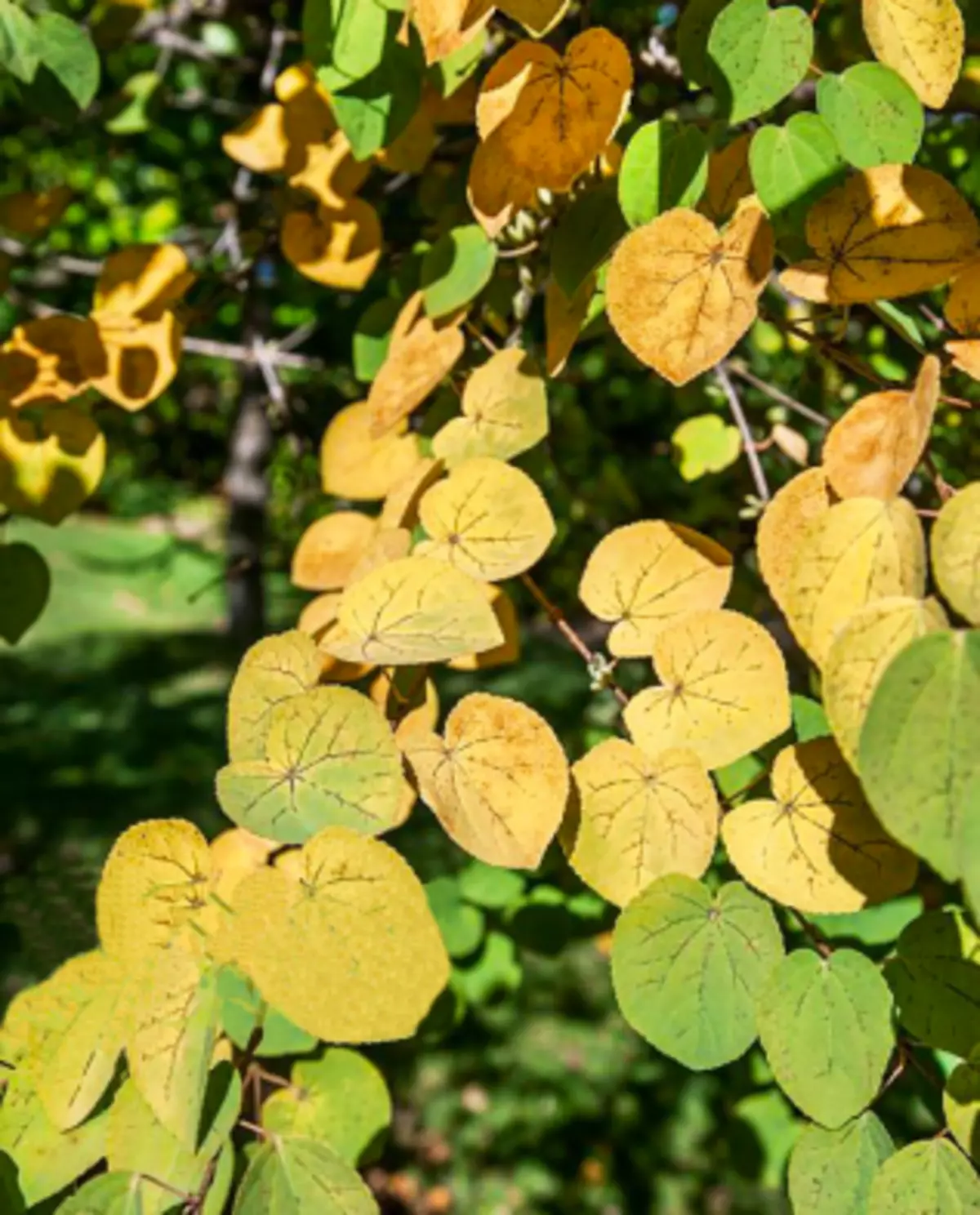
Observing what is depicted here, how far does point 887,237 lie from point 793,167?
67mm

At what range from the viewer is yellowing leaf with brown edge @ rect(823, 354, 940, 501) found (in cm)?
52

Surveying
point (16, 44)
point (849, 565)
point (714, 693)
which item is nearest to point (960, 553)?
point (849, 565)

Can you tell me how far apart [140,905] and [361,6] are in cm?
56

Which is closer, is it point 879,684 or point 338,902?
point 879,684

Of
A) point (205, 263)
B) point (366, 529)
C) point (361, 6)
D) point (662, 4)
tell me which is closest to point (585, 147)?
point (361, 6)

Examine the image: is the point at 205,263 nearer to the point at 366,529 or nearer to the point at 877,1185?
the point at 366,529

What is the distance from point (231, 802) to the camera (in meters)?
0.56

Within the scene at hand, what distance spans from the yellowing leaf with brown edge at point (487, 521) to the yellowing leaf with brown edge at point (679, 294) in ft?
0.37

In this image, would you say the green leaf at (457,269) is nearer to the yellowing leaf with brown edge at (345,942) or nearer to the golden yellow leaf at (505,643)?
the golden yellow leaf at (505,643)

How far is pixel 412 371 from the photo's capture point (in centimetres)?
79

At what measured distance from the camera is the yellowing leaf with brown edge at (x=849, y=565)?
0.49m

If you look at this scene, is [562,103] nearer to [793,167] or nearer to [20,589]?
[793,167]

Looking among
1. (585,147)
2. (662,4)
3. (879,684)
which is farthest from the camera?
(662,4)

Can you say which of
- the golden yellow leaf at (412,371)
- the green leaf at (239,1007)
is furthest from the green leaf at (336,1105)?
the golden yellow leaf at (412,371)
